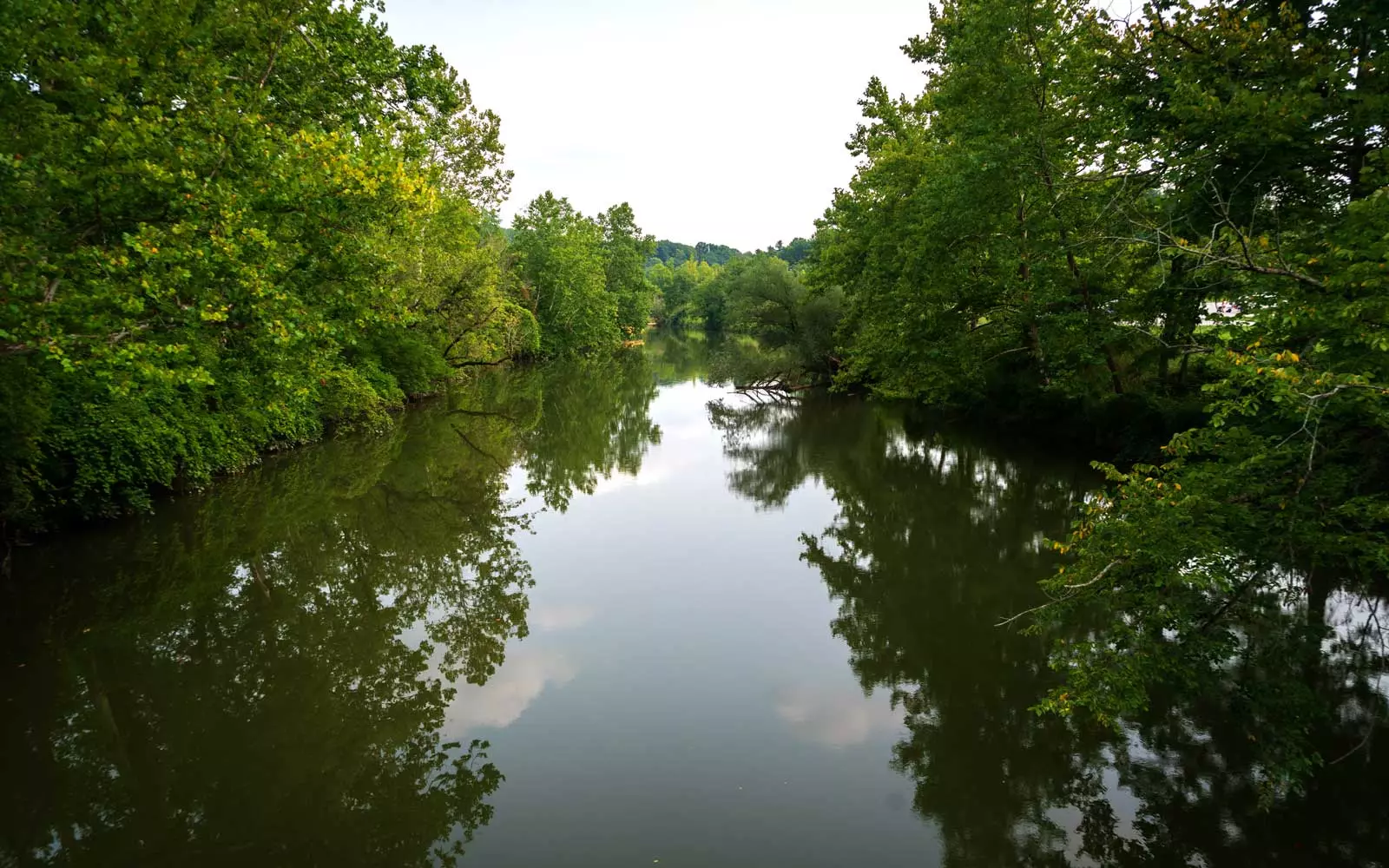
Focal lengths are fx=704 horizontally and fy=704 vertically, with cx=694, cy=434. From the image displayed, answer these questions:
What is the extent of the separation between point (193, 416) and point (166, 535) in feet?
7.61

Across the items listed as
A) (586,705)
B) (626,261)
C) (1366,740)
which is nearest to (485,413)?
(586,705)

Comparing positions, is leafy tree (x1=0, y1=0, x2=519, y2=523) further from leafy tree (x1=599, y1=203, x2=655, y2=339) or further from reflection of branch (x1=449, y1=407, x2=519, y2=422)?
leafy tree (x1=599, y1=203, x2=655, y2=339)

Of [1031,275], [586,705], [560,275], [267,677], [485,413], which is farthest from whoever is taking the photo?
[560,275]

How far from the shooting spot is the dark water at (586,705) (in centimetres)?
582

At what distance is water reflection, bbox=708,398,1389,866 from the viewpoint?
223 inches

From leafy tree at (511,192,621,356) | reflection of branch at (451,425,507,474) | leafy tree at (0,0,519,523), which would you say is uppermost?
leafy tree at (511,192,621,356)

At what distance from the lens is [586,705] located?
7996 mm

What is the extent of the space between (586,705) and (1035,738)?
4.73 meters

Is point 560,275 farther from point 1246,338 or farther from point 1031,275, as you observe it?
point 1246,338

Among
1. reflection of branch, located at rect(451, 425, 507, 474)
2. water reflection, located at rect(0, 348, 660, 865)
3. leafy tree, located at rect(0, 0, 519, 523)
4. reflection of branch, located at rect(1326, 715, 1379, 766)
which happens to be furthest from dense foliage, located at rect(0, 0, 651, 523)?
reflection of branch, located at rect(1326, 715, 1379, 766)

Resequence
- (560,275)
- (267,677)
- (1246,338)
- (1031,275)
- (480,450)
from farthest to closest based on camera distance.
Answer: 1. (560,275)
2. (480,450)
3. (1031,275)
4. (267,677)
5. (1246,338)

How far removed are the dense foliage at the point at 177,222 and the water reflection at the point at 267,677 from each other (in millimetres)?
2005

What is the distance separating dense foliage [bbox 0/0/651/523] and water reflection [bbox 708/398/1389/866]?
904 centimetres

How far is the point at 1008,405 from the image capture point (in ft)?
71.2
